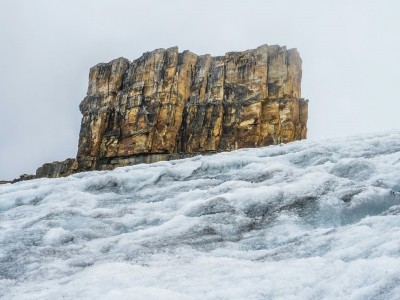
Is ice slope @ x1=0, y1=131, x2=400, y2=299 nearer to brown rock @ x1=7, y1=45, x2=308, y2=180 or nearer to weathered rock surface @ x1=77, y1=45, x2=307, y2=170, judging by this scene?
brown rock @ x1=7, y1=45, x2=308, y2=180

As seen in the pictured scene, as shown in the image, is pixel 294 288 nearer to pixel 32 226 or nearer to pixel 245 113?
pixel 32 226

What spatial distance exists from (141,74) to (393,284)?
39.3 meters

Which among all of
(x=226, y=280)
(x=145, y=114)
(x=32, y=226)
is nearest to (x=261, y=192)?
(x=226, y=280)

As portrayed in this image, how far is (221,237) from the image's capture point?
5371mm

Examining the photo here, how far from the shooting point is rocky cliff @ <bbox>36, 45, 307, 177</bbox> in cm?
3547

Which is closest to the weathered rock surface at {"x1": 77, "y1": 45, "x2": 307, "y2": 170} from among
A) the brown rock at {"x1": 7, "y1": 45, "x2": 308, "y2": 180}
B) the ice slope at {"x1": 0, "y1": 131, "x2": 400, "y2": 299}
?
the brown rock at {"x1": 7, "y1": 45, "x2": 308, "y2": 180}

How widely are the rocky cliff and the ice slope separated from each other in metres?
25.5

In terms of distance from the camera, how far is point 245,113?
117 feet

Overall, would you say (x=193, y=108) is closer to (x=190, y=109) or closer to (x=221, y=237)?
(x=190, y=109)

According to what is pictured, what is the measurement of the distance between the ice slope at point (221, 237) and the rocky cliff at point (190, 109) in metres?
25.5

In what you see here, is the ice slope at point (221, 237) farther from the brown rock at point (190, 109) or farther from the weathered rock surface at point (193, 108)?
the weathered rock surface at point (193, 108)

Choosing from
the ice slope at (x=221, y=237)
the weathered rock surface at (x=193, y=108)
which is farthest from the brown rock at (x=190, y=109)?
the ice slope at (x=221, y=237)

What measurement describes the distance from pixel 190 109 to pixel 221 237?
33.5 meters

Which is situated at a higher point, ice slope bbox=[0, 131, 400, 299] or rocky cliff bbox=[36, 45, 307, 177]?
rocky cliff bbox=[36, 45, 307, 177]
